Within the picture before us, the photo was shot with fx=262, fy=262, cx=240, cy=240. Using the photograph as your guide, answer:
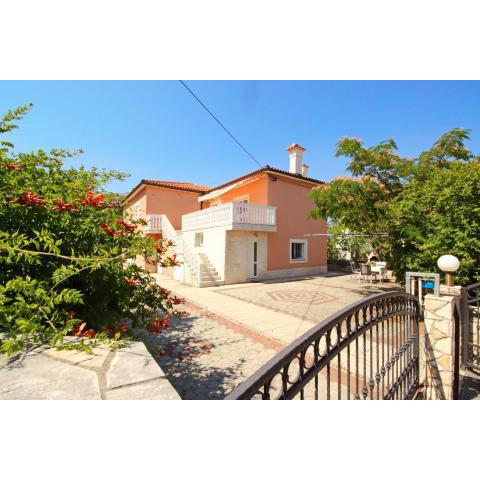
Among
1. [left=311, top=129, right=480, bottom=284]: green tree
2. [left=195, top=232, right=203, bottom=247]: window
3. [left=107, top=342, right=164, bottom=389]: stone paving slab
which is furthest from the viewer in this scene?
[left=195, top=232, right=203, bottom=247]: window

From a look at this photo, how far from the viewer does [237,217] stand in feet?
49.0

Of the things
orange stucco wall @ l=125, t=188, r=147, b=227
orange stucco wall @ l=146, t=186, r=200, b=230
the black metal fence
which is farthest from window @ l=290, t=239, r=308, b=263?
the black metal fence

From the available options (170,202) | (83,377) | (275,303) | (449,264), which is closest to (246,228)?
(275,303)

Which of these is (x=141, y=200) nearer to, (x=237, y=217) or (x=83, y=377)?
(x=237, y=217)

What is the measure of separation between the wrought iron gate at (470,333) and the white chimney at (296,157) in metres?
15.4

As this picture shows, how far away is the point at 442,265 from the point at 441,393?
226cm

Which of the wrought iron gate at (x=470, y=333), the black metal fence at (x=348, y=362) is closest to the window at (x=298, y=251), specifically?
the wrought iron gate at (x=470, y=333)

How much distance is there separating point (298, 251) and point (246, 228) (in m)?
6.17

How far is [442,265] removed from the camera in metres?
4.96

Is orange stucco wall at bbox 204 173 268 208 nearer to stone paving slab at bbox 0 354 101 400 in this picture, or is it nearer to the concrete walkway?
the concrete walkway

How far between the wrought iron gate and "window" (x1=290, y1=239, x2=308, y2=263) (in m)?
12.7

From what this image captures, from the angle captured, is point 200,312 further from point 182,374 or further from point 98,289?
point 98,289

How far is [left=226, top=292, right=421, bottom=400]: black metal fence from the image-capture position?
1.54 m
